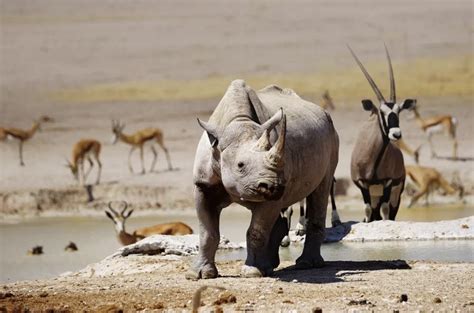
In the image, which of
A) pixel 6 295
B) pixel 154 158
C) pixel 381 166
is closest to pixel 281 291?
pixel 6 295

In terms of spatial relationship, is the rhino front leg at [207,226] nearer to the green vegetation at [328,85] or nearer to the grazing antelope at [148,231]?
the grazing antelope at [148,231]

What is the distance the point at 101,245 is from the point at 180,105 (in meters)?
13.9

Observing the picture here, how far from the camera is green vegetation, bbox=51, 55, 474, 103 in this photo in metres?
36.3

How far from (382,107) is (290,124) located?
7.14 metres

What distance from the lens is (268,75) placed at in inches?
1544

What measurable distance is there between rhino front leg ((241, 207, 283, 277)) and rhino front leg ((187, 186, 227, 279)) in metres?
0.35

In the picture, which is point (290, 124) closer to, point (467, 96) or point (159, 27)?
point (467, 96)

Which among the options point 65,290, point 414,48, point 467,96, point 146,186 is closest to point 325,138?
point 65,290

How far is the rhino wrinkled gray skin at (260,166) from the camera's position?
464 inches

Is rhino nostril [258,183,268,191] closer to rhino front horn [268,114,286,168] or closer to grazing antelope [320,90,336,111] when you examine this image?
rhino front horn [268,114,286,168]

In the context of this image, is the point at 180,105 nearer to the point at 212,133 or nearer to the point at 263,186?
the point at 212,133

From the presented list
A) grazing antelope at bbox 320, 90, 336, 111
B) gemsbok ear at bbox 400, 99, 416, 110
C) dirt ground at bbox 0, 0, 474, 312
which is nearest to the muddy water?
dirt ground at bbox 0, 0, 474, 312

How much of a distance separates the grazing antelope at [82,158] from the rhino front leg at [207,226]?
50.5 ft

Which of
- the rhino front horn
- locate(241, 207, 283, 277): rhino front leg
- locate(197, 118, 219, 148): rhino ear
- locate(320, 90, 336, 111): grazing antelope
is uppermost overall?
locate(320, 90, 336, 111): grazing antelope
